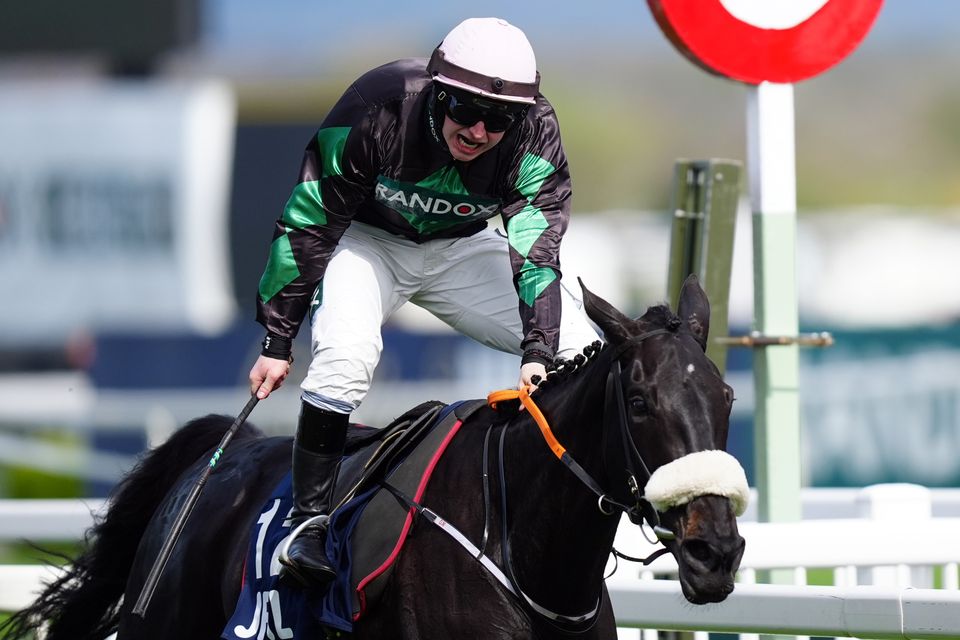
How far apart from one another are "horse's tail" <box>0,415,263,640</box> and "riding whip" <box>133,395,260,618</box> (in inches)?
24.7

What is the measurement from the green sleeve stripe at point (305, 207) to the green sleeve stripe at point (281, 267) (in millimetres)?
60

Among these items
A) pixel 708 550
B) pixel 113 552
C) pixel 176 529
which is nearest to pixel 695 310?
pixel 708 550

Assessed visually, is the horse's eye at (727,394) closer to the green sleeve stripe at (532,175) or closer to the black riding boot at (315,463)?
the green sleeve stripe at (532,175)

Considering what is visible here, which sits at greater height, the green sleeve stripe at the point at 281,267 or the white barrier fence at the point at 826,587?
the green sleeve stripe at the point at 281,267

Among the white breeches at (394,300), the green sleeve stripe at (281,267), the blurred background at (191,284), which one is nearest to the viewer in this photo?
the white breeches at (394,300)

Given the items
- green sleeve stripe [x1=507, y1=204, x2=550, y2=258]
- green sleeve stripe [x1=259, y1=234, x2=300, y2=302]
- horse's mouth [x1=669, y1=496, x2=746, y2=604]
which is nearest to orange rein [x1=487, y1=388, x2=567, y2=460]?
green sleeve stripe [x1=507, y1=204, x2=550, y2=258]

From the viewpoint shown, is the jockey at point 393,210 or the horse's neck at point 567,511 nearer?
the horse's neck at point 567,511

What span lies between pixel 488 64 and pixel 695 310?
83 centimetres

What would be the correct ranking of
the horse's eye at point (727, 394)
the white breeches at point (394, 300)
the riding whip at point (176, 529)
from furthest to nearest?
1. the riding whip at point (176, 529)
2. the white breeches at point (394, 300)
3. the horse's eye at point (727, 394)

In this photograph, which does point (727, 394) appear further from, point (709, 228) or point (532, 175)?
point (709, 228)

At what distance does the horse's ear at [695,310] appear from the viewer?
3824 mm

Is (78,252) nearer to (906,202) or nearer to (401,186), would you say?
(401,186)

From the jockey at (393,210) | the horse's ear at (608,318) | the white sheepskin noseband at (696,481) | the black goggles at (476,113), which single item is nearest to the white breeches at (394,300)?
the jockey at (393,210)

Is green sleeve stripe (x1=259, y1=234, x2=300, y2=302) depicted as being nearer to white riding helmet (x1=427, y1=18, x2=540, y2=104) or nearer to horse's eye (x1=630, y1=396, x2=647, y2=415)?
A: white riding helmet (x1=427, y1=18, x2=540, y2=104)
